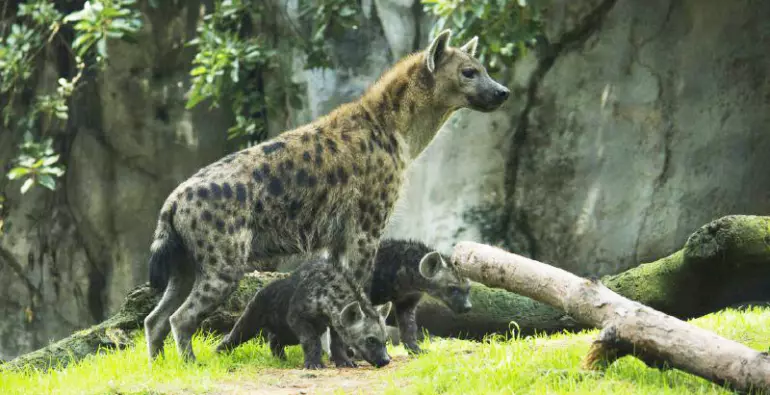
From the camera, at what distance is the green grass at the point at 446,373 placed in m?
5.01

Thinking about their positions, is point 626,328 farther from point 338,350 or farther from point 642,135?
point 642,135

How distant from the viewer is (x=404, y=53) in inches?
395

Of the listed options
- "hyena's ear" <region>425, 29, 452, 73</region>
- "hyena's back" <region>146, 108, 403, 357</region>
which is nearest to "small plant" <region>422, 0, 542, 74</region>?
"hyena's ear" <region>425, 29, 452, 73</region>

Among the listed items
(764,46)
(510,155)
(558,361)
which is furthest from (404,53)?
(558,361)

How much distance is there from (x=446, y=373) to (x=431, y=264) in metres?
1.83

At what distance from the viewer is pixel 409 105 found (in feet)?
23.5

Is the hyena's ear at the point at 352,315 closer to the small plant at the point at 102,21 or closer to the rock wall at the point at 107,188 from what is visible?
the small plant at the point at 102,21

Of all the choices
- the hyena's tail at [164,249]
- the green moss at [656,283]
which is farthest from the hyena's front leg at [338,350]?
the green moss at [656,283]

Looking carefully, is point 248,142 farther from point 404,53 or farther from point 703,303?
point 703,303

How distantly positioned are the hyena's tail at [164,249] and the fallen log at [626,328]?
167 cm

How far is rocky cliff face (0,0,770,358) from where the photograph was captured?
9.27 m

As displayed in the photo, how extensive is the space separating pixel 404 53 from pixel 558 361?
5.17 metres

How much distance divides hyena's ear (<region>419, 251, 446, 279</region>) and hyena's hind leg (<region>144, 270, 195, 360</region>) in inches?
60.8

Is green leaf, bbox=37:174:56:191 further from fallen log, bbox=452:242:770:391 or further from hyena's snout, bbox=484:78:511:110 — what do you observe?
fallen log, bbox=452:242:770:391
